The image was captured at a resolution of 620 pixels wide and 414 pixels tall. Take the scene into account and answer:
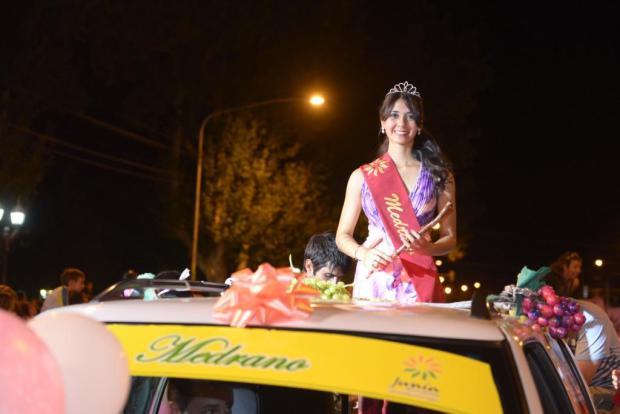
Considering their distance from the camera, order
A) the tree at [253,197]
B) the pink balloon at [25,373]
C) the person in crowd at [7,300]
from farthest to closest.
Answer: the tree at [253,197], the person in crowd at [7,300], the pink balloon at [25,373]

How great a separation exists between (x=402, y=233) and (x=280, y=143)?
22.8 meters

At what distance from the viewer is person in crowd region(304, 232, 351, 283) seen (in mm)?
5805

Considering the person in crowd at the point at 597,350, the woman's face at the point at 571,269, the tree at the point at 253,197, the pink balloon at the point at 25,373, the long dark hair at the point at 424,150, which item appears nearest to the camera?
the pink balloon at the point at 25,373

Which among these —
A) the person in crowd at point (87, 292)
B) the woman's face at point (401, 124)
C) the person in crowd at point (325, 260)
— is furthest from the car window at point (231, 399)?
the person in crowd at point (87, 292)

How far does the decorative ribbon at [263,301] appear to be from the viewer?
2.37m

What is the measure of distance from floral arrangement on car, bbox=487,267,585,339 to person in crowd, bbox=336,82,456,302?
17.9 inches

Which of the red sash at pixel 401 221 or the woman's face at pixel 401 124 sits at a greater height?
the woman's face at pixel 401 124

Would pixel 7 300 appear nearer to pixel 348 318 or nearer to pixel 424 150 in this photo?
pixel 424 150

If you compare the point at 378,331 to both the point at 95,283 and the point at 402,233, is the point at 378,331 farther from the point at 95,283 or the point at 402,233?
the point at 95,283

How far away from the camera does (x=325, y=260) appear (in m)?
5.84

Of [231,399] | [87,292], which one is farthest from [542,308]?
[87,292]

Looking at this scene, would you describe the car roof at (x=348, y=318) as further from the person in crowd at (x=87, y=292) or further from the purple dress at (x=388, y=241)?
the person in crowd at (x=87, y=292)

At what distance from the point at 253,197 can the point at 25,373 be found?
25.0 m

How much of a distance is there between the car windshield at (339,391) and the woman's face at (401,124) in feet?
3.88
